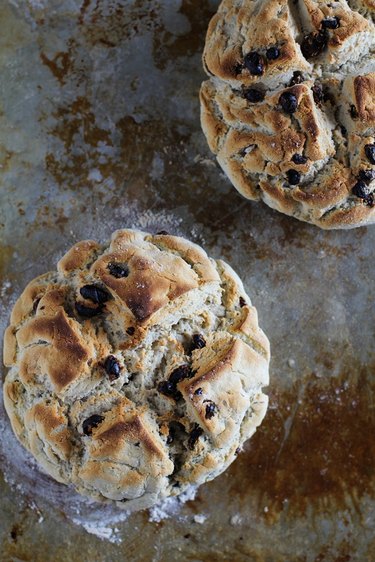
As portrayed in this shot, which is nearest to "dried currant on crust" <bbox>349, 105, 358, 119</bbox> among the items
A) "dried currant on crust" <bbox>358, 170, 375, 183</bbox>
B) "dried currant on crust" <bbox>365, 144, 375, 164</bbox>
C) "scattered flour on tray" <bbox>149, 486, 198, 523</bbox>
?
"dried currant on crust" <bbox>365, 144, 375, 164</bbox>

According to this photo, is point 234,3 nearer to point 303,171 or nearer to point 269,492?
point 303,171

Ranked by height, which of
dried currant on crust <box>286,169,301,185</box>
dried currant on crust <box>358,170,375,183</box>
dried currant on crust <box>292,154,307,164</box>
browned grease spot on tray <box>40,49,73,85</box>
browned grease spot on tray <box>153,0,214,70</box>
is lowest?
dried currant on crust <box>358,170,375,183</box>

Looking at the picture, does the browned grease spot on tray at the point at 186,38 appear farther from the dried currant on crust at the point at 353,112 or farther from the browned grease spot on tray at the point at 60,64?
the dried currant on crust at the point at 353,112

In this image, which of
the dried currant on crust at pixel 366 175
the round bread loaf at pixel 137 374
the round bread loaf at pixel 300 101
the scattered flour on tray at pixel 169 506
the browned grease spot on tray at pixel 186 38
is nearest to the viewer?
the round bread loaf at pixel 137 374

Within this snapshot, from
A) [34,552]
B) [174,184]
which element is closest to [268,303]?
[174,184]

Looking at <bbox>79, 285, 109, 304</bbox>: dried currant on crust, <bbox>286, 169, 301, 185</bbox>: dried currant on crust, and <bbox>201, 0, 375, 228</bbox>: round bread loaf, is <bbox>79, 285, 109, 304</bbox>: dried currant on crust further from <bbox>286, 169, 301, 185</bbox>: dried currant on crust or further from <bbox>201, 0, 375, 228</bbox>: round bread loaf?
<bbox>286, 169, 301, 185</bbox>: dried currant on crust

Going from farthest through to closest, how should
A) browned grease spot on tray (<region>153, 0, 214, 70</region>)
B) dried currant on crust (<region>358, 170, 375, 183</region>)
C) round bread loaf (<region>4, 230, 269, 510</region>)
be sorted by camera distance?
browned grease spot on tray (<region>153, 0, 214, 70</region>) → dried currant on crust (<region>358, 170, 375, 183</region>) → round bread loaf (<region>4, 230, 269, 510</region>)

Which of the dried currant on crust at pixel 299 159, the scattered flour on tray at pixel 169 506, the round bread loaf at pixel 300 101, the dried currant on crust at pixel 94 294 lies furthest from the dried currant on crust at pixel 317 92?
the scattered flour on tray at pixel 169 506
